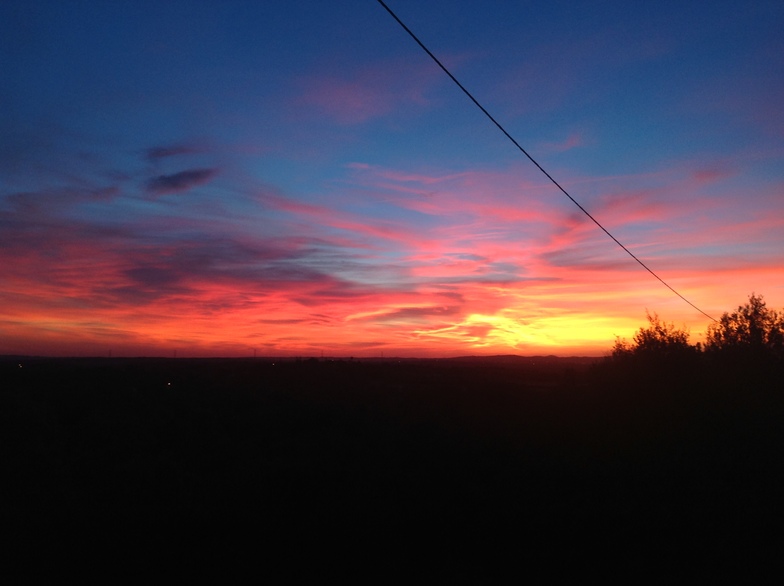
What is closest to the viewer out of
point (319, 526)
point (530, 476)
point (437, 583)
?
point (437, 583)

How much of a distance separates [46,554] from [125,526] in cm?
150

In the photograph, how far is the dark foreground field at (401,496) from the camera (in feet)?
31.5

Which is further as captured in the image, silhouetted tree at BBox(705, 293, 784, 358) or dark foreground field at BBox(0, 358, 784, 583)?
silhouetted tree at BBox(705, 293, 784, 358)

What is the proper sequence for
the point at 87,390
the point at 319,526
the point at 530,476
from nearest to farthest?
the point at 319,526 → the point at 530,476 → the point at 87,390

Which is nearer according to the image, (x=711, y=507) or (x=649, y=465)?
(x=711, y=507)

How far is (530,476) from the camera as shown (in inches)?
572

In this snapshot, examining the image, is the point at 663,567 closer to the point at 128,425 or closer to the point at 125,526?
the point at 125,526

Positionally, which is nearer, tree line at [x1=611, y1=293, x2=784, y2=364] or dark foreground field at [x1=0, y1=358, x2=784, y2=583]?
dark foreground field at [x1=0, y1=358, x2=784, y2=583]

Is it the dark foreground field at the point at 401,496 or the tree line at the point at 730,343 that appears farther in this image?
the tree line at the point at 730,343

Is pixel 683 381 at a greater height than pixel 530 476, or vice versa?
pixel 683 381

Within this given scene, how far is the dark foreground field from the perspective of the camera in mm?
9609

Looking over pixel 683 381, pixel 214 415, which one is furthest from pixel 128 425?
pixel 683 381

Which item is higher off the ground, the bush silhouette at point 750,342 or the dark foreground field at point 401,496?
the bush silhouette at point 750,342

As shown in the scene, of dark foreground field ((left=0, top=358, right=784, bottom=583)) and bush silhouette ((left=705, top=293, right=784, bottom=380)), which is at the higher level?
bush silhouette ((left=705, top=293, right=784, bottom=380))
